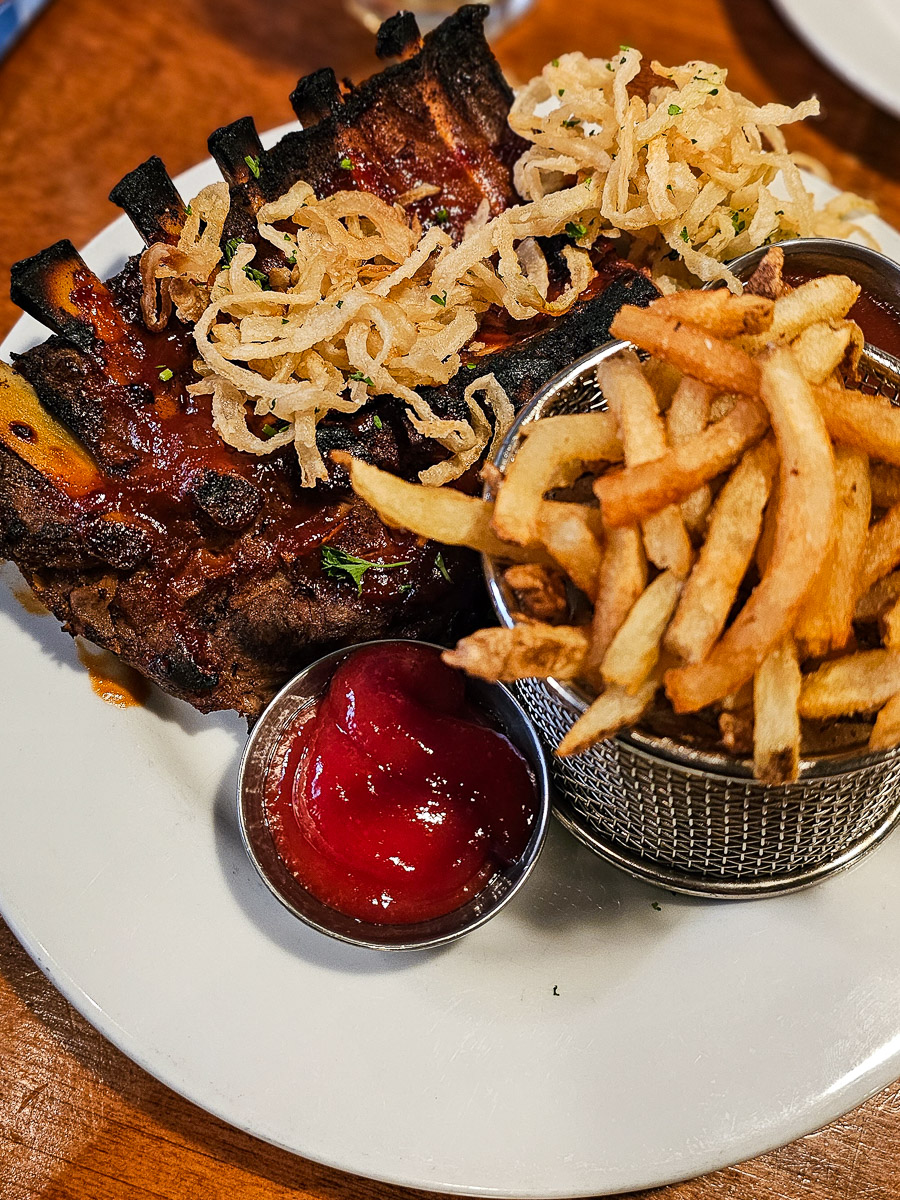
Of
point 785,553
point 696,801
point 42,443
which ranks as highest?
point 42,443

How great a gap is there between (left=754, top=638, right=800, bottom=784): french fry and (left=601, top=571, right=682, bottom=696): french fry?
22 cm

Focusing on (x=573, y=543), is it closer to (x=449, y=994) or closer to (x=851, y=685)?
(x=851, y=685)

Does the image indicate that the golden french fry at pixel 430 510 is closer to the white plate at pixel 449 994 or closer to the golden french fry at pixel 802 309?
the golden french fry at pixel 802 309

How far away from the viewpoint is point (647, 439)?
2.12 m

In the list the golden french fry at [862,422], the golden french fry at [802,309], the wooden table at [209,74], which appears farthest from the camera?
the wooden table at [209,74]

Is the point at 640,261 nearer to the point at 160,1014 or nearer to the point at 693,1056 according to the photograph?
the point at 693,1056

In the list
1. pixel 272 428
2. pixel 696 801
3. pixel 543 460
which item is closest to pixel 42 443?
pixel 272 428

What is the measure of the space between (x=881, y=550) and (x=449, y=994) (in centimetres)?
159

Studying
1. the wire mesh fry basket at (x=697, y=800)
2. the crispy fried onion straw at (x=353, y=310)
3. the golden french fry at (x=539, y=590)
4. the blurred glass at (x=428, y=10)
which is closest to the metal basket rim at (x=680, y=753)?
the wire mesh fry basket at (x=697, y=800)

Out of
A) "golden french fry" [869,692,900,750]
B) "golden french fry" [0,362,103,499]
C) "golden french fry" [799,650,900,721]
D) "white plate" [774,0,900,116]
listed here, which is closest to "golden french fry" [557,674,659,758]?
"golden french fry" [799,650,900,721]

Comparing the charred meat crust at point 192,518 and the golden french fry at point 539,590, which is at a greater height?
the charred meat crust at point 192,518

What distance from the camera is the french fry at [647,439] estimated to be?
2.07m

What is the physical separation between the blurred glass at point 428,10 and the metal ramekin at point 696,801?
2.77m

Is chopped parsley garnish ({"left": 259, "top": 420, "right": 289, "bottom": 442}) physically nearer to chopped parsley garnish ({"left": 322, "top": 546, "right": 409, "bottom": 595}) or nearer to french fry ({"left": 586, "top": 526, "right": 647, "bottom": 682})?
chopped parsley garnish ({"left": 322, "top": 546, "right": 409, "bottom": 595})
